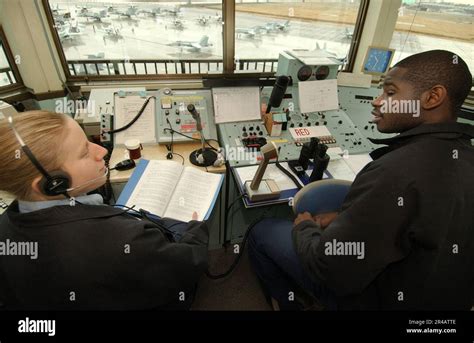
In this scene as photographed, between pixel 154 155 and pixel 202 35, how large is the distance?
1.32m

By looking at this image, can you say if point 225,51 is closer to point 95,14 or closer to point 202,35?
point 202,35

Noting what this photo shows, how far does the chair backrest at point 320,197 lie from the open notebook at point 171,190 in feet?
1.38

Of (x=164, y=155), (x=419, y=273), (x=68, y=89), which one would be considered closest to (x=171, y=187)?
(x=164, y=155)

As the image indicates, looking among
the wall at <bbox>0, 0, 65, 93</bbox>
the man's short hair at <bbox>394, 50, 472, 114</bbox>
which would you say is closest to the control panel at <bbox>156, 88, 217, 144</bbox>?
the wall at <bbox>0, 0, 65, 93</bbox>

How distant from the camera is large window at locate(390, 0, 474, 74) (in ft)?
7.06

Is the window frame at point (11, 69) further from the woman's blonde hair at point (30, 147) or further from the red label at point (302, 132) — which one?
the red label at point (302, 132)

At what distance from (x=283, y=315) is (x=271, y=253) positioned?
362 millimetres

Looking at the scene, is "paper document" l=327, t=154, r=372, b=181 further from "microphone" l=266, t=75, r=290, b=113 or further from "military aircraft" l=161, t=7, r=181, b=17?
"military aircraft" l=161, t=7, r=181, b=17

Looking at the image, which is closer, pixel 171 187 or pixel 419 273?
Answer: pixel 419 273

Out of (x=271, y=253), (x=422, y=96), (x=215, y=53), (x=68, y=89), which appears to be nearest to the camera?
(x=422, y=96)

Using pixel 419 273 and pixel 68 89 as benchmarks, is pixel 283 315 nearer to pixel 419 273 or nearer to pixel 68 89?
pixel 419 273

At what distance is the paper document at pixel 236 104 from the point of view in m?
1.69

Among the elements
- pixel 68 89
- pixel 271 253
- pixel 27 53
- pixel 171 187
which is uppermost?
pixel 27 53

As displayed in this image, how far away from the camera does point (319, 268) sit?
36.1 inches
